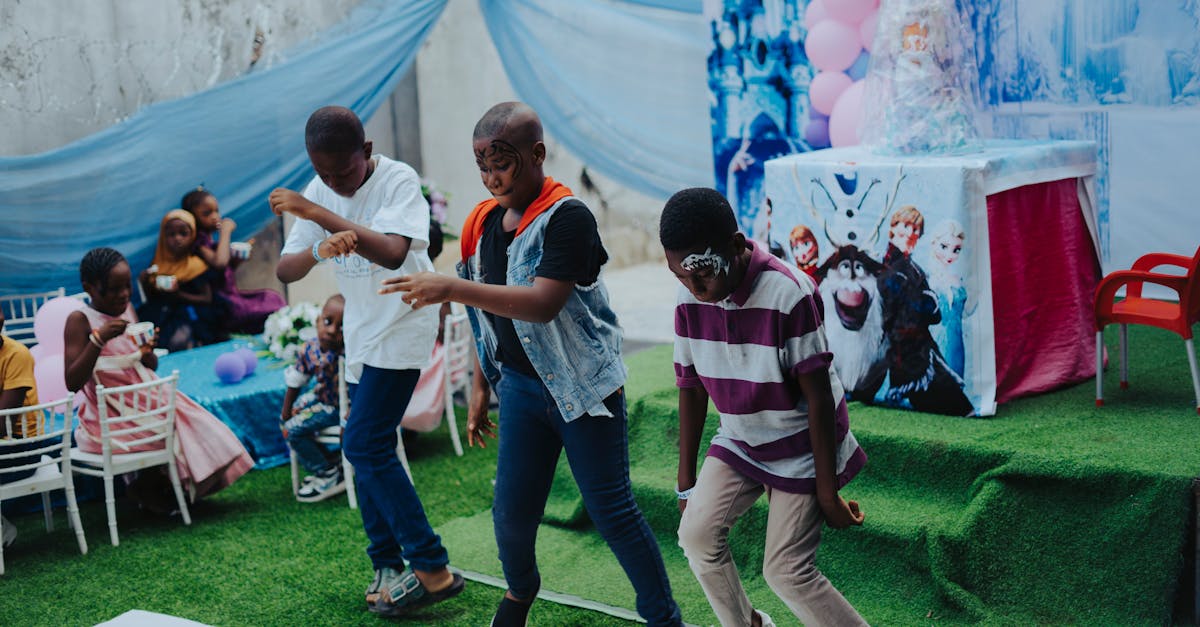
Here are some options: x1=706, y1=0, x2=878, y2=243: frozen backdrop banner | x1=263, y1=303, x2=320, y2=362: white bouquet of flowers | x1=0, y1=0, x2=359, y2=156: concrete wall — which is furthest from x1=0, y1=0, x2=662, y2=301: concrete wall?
x1=706, y1=0, x2=878, y2=243: frozen backdrop banner

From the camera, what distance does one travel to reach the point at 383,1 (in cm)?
654

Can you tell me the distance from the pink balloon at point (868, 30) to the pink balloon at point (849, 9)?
0.02 metres

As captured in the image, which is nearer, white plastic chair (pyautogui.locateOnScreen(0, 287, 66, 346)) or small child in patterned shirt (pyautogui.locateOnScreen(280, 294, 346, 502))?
small child in patterned shirt (pyautogui.locateOnScreen(280, 294, 346, 502))

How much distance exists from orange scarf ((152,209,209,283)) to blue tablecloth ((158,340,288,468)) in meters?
0.61

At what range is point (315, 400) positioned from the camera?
16.7 feet

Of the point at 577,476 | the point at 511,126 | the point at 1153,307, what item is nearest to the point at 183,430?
the point at 577,476

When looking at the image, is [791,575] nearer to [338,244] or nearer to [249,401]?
[338,244]

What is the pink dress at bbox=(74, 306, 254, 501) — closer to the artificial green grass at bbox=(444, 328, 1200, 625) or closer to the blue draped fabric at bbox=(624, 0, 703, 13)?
the artificial green grass at bbox=(444, 328, 1200, 625)

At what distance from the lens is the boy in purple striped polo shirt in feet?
8.55

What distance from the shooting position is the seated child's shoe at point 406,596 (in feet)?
12.2

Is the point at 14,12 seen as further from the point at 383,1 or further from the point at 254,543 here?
the point at 254,543

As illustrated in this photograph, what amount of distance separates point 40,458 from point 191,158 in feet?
7.54

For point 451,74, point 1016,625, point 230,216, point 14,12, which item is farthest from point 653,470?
point 451,74

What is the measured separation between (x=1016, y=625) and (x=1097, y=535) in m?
0.38
